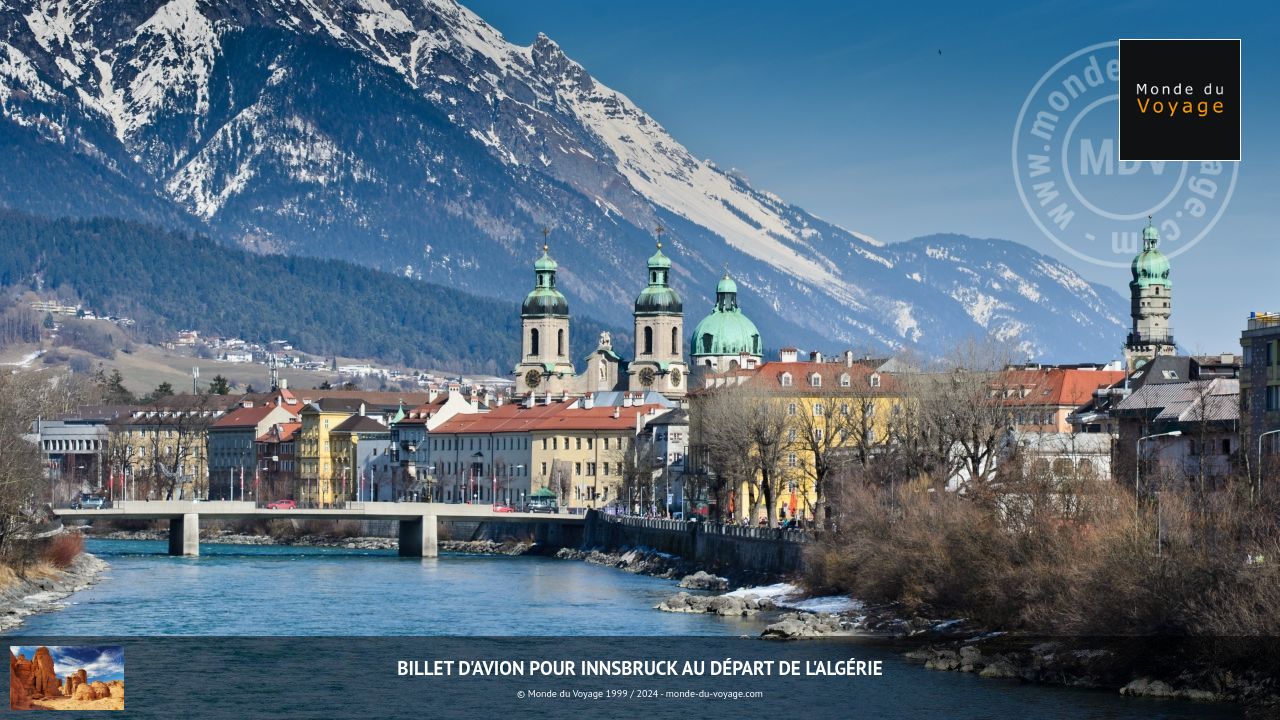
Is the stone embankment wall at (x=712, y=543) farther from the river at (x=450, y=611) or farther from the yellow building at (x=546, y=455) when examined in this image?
the yellow building at (x=546, y=455)

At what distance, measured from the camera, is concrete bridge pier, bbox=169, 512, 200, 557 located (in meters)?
145

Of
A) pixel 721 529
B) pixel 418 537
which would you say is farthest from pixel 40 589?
pixel 418 537

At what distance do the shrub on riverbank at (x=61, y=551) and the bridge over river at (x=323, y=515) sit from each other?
21.9 metres

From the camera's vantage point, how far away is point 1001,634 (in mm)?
73562

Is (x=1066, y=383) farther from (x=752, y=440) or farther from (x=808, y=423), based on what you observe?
(x=808, y=423)

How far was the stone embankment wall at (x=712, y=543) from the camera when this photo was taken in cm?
10144


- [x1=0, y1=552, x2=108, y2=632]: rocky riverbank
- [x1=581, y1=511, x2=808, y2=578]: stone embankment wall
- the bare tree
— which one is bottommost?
[x1=0, y1=552, x2=108, y2=632]: rocky riverbank

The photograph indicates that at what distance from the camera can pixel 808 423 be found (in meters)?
116

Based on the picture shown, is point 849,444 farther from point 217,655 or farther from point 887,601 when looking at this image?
point 217,655

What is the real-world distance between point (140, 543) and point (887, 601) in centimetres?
9436

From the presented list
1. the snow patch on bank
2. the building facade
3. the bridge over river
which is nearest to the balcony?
the building facade

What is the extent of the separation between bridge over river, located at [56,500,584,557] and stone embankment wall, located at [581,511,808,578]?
7804mm

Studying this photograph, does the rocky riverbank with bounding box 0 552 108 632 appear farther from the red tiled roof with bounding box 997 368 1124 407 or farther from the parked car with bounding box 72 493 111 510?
the red tiled roof with bounding box 997 368 1124 407

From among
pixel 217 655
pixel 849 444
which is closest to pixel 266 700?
pixel 217 655
